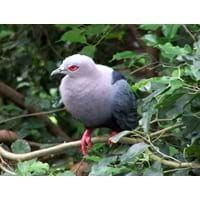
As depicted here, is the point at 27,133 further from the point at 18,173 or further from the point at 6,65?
the point at 18,173

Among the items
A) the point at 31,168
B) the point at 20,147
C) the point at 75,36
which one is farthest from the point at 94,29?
the point at 31,168

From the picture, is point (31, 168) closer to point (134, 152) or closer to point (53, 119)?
point (134, 152)

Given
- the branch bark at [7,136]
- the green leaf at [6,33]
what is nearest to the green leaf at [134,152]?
the branch bark at [7,136]

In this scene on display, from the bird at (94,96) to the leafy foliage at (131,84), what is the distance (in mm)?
28

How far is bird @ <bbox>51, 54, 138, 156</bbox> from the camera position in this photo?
94 centimetres

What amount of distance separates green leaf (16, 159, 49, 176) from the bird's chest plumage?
0.32 ft

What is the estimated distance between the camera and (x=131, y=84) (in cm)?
130

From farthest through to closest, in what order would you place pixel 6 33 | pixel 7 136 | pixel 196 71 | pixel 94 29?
1. pixel 6 33
2. pixel 7 136
3. pixel 94 29
4. pixel 196 71

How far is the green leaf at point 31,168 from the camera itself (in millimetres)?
983

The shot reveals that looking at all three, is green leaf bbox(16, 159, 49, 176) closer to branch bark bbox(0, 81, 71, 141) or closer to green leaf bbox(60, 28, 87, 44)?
green leaf bbox(60, 28, 87, 44)

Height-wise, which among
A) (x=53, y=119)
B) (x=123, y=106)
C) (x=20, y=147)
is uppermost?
(x=123, y=106)

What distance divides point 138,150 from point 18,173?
8.0 inches

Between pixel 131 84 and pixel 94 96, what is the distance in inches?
13.7

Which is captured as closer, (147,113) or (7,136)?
(147,113)
